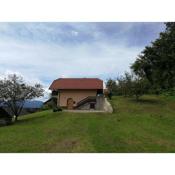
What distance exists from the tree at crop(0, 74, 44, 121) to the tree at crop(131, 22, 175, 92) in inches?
638

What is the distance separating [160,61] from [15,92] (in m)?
19.5

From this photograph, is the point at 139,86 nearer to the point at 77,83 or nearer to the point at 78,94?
the point at 78,94

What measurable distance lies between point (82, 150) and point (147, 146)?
3.29 meters

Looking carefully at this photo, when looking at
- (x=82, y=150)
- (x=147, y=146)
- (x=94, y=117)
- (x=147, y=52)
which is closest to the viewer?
(x=82, y=150)

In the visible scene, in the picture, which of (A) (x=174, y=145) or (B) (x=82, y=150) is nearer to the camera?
(B) (x=82, y=150)

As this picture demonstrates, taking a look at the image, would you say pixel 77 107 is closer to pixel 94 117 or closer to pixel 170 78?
pixel 94 117

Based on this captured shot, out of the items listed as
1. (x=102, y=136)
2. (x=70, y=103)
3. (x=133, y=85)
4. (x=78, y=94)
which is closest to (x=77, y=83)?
(x=78, y=94)

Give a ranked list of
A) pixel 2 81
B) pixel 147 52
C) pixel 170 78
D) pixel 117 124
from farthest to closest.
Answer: pixel 147 52 → pixel 170 78 → pixel 2 81 → pixel 117 124

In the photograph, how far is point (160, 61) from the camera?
106ft

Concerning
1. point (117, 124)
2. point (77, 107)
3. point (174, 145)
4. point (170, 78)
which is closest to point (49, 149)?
point (174, 145)

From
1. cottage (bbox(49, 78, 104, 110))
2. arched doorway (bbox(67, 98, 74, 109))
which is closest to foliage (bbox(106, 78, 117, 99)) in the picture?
cottage (bbox(49, 78, 104, 110))

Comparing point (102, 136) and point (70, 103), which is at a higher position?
point (70, 103)

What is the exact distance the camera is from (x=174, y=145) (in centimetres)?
1173

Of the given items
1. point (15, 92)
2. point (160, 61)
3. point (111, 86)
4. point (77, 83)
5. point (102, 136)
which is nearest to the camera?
point (102, 136)
